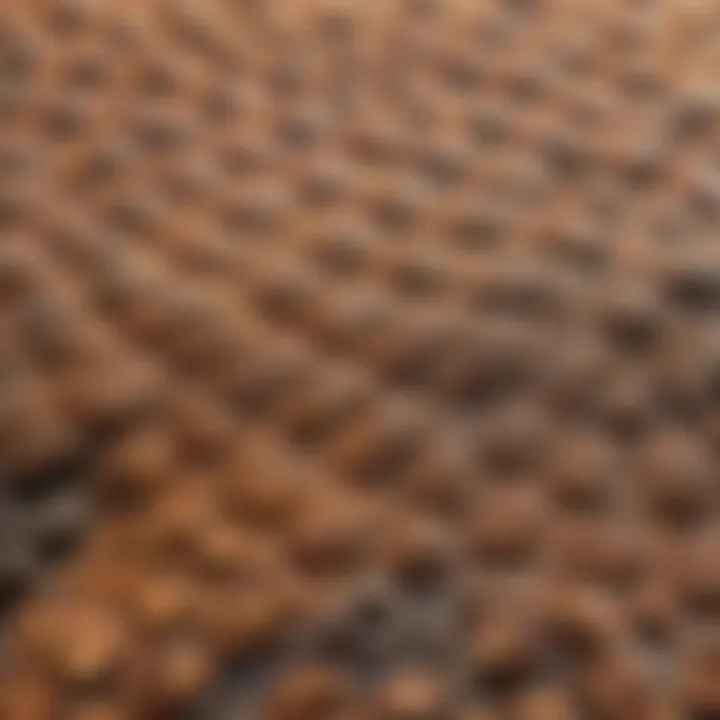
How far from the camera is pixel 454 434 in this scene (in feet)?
0.97

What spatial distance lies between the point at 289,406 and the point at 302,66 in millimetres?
99

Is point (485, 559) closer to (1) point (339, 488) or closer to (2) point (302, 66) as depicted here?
(1) point (339, 488)

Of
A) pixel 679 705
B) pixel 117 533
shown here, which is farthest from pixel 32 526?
pixel 679 705

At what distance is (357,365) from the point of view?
30 centimetres

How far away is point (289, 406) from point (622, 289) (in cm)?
7

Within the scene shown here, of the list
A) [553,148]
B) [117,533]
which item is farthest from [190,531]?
[553,148]

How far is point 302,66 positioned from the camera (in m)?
0.36

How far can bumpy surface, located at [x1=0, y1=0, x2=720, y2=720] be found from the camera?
0.28m

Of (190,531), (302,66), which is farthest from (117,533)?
(302,66)

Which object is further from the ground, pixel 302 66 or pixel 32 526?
pixel 302 66

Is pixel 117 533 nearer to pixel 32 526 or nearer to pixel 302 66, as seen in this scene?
pixel 32 526

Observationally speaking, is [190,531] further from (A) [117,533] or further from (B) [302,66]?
(B) [302,66]

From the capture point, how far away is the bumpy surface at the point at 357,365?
0.91 ft

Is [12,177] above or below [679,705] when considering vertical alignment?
above
